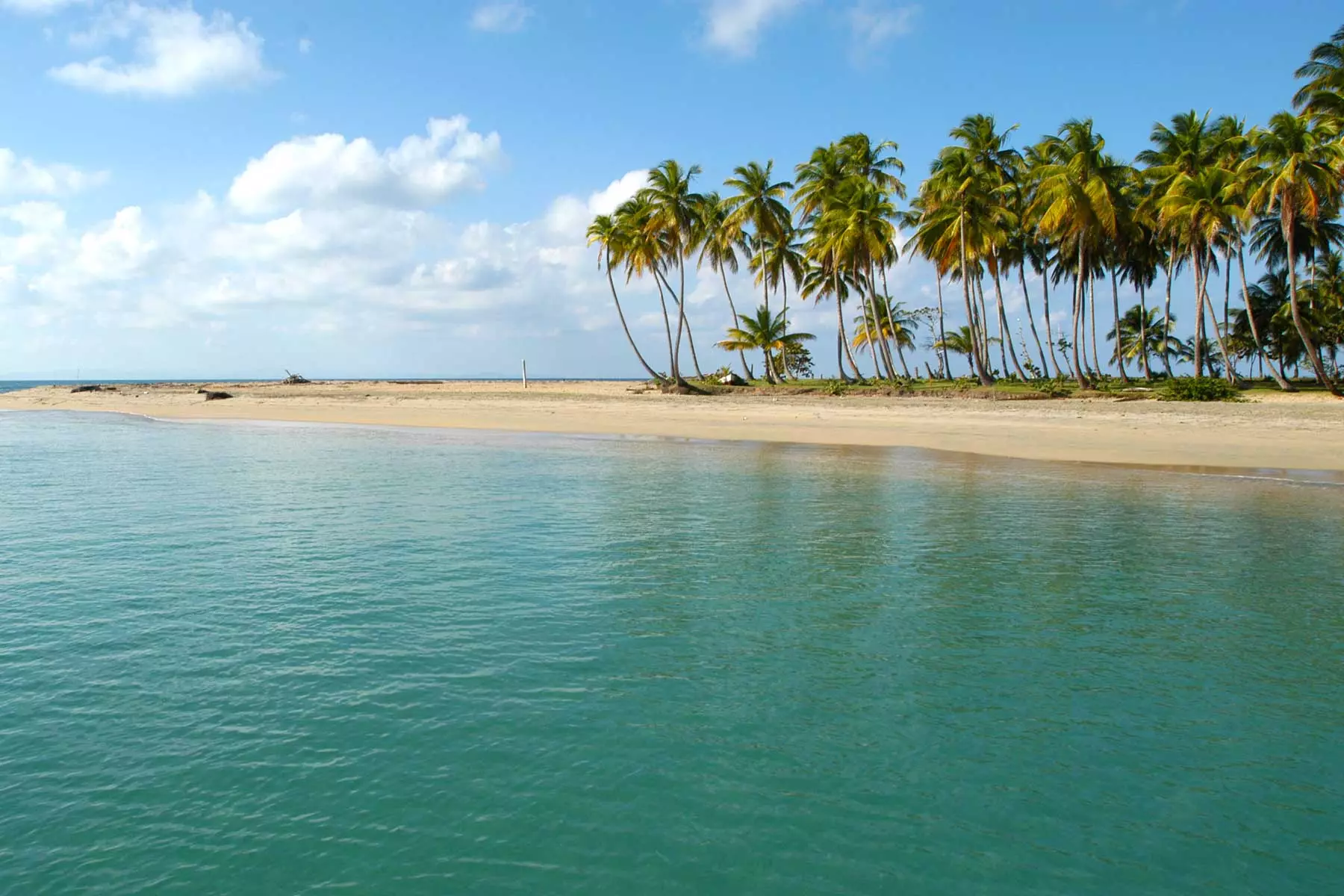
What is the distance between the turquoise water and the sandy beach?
10.8 meters

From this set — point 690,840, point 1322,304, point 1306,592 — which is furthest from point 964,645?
point 1322,304

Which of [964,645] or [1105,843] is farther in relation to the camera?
[964,645]

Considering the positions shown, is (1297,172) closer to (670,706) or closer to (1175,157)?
(1175,157)

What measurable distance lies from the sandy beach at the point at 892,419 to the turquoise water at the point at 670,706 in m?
10.8

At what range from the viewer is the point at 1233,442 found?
77.7ft

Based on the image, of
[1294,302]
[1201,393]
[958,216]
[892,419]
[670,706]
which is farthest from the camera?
[958,216]

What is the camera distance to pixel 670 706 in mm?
6309

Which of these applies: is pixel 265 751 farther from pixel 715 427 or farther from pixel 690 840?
pixel 715 427

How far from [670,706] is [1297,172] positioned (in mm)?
38236

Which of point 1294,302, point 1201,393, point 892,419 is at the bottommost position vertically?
point 892,419

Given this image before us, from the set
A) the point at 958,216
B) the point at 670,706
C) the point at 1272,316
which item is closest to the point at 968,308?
the point at 958,216

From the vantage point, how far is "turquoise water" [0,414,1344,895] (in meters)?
4.47

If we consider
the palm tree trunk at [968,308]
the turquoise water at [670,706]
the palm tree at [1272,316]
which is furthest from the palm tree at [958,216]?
the turquoise water at [670,706]

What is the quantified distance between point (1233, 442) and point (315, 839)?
2568 cm
